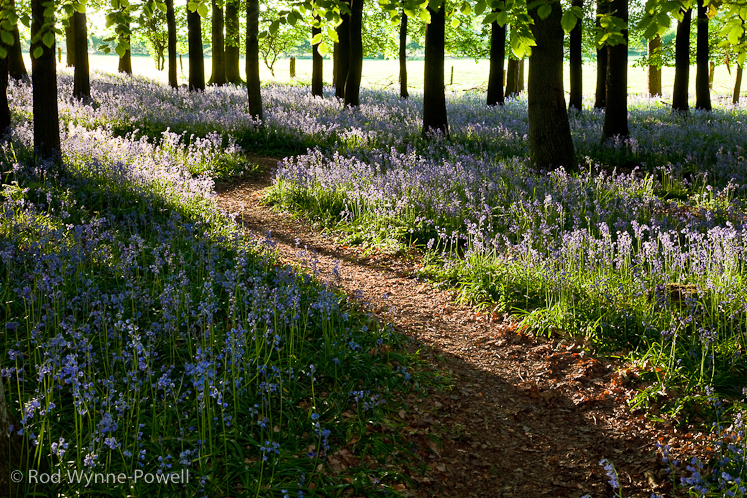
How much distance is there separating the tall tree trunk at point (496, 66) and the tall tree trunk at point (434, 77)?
26.9 feet

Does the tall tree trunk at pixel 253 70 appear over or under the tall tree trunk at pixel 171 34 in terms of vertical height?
under

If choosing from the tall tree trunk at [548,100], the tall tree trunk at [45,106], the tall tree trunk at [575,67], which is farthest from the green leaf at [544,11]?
the tall tree trunk at [575,67]

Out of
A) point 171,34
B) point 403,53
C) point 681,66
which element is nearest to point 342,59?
point 403,53

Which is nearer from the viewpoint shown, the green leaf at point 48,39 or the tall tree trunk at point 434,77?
the green leaf at point 48,39

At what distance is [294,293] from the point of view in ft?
18.1

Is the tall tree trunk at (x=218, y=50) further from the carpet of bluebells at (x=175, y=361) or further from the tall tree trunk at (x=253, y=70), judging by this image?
the carpet of bluebells at (x=175, y=361)

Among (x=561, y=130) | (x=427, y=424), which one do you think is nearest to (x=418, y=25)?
(x=561, y=130)

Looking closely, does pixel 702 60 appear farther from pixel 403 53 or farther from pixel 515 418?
pixel 515 418

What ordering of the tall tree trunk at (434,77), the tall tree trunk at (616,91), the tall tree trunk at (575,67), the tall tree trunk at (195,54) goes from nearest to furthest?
the tall tree trunk at (616,91), the tall tree trunk at (434,77), the tall tree trunk at (575,67), the tall tree trunk at (195,54)

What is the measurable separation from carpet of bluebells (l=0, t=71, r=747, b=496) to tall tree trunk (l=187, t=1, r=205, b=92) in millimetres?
10207

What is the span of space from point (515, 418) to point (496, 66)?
19428mm

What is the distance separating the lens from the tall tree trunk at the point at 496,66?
21188 mm

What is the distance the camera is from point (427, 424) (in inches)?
170

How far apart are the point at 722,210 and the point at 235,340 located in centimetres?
793
